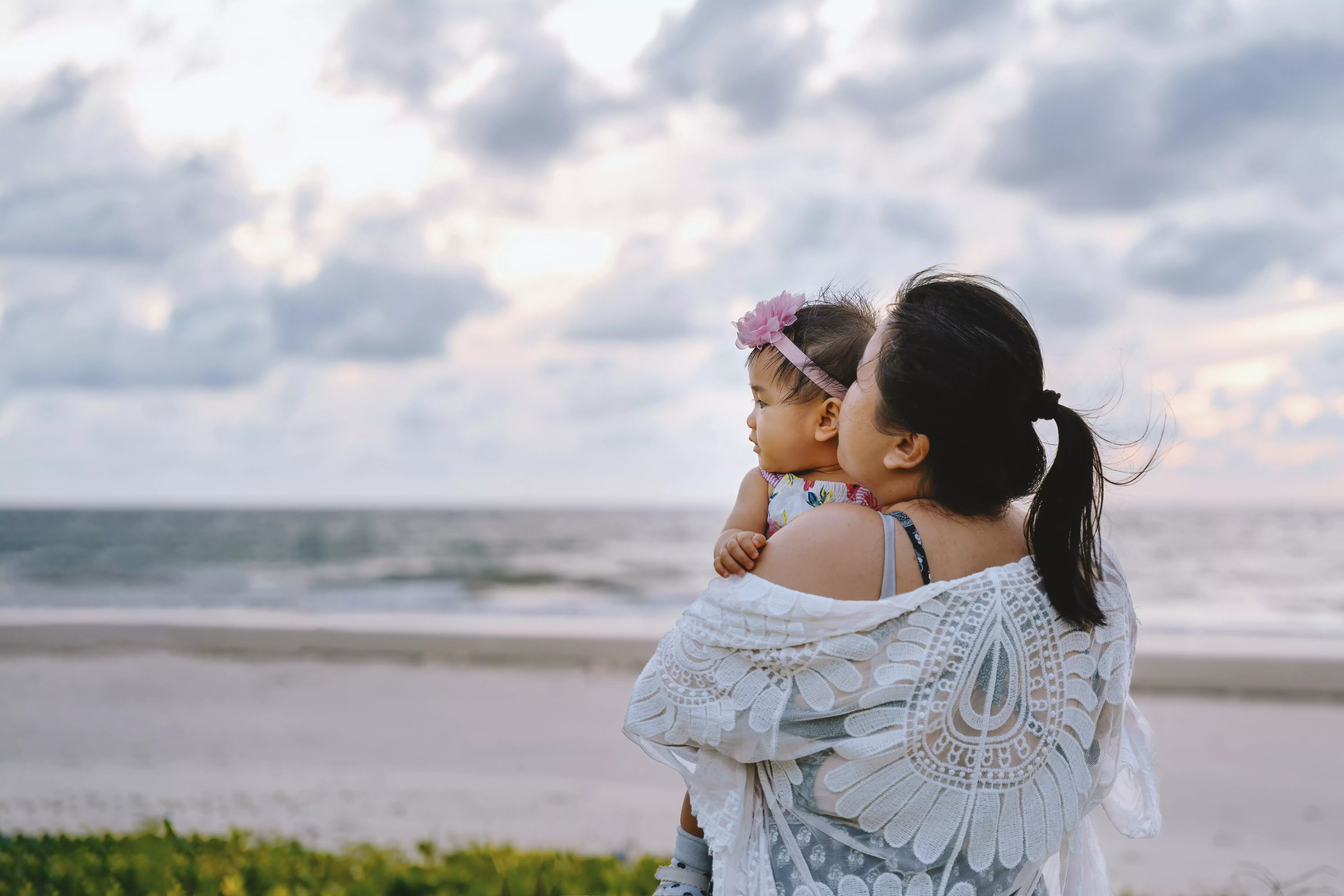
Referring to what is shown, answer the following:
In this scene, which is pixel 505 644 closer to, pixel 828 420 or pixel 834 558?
pixel 828 420

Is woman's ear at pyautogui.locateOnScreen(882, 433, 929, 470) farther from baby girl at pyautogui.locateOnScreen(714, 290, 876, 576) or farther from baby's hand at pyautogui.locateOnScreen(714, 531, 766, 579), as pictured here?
baby girl at pyautogui.locateOnScreen(714, 290, 876, 576)

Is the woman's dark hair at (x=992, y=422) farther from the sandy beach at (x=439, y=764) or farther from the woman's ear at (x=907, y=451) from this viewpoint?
the sandy beach at (x=439, y=764)

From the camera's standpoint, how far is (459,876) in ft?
10.7

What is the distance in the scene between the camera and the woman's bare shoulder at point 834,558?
1.66 m

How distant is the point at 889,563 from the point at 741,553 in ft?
0.84

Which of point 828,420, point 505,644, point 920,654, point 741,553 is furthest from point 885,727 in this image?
point 505,644

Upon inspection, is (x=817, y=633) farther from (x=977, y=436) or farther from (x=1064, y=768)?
(x=1064, y=768)

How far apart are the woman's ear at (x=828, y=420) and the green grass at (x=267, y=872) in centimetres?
164

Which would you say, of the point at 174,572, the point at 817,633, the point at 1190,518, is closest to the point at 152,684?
the point at 817,633

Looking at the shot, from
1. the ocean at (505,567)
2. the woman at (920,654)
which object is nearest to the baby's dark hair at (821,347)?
the woman at (920,654)

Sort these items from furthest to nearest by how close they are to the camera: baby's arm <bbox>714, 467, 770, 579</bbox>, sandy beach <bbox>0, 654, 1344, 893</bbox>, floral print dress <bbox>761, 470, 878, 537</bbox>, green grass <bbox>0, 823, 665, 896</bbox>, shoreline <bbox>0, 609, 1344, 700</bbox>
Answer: shoreline <bbox>0, 609, 1344, 700</bbox>, sandy beach <bbox>0, 654, 1344, 893</bbox>, green grass <bbox>0, 823, 665, 896</bbox>, baby's arm <bbox>714, 467, 770, 579</bbox>, floral print dress <bbox>761, 470, 878, 537</bbox>

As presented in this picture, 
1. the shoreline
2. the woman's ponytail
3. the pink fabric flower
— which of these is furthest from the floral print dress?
the shoreline

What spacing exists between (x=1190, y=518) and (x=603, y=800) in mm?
41643

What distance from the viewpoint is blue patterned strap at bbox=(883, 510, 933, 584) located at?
66.0 inches
